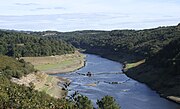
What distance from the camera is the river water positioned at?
3991 inches

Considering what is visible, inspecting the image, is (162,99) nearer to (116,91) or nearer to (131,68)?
(116,91)

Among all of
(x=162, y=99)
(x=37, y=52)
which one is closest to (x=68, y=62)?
(x=37, y=52)

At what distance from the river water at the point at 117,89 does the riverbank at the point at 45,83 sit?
353cm

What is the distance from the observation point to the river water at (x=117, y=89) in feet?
333

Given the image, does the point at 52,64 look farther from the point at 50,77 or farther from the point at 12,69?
the point at 12,69

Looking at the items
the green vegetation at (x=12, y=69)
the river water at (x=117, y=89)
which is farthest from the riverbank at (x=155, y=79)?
the green vegetation at (x=12, y=69)

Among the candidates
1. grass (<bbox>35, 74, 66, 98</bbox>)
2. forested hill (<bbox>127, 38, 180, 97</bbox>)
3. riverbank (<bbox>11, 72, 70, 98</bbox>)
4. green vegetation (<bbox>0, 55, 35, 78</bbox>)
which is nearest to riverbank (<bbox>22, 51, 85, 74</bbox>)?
forested hill (<bbox>127, 38, 180, 97</bbox>)

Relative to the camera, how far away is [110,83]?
449 feet

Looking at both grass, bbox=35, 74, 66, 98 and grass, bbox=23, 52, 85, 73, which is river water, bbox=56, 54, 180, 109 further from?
grass, bbox=23, 52, 85, 73

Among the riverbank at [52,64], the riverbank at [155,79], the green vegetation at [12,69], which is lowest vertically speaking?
the riverbank at [52,64]

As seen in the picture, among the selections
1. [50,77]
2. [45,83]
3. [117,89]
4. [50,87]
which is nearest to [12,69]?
[50,87]

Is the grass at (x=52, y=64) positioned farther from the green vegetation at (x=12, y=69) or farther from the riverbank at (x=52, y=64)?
the green vegetation at (x=12, y=69)

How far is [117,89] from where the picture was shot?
4870 inches

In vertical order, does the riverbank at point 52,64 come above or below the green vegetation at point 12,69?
below
